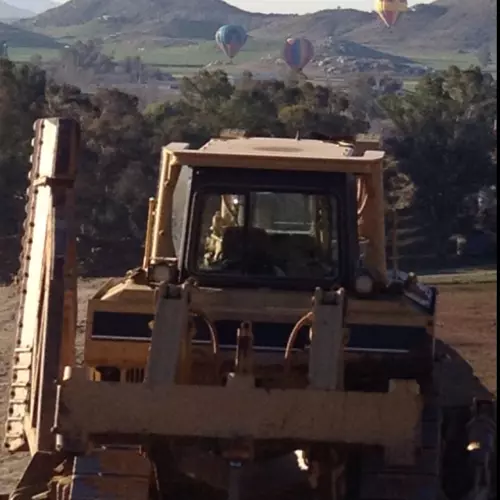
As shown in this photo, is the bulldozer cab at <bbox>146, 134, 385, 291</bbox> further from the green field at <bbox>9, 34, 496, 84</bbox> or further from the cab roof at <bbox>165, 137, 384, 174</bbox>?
the green field at <bbox>9, 34, 496, 84</bbox>

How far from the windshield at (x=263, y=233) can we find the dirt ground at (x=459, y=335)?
2751 millimetres

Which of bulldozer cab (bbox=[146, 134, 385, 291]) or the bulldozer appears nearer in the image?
the bulldozer

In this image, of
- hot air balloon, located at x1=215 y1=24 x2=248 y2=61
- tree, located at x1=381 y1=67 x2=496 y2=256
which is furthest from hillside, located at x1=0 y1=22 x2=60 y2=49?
tree, located at x1=381 y1=67 x2=496 y2=256

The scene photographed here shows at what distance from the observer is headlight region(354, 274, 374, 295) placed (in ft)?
23.8

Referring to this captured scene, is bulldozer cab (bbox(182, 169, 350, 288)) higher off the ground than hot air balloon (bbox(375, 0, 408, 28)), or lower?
lower

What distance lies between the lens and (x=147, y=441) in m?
6.41

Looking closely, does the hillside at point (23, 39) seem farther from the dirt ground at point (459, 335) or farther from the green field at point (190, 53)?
the dirt ground at point (459, 335)

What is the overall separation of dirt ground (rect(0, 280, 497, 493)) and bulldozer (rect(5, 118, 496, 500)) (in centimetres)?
235

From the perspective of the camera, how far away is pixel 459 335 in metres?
15.8

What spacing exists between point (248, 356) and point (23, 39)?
16752 centimetres

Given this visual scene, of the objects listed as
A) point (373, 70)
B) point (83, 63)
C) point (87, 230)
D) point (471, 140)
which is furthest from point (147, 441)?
point (373, 70)

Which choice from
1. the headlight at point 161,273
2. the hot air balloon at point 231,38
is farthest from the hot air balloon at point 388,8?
the headlight at point 161,273

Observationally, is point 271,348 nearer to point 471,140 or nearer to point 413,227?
point 413,227

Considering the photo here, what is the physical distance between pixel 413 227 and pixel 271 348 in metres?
28.7
